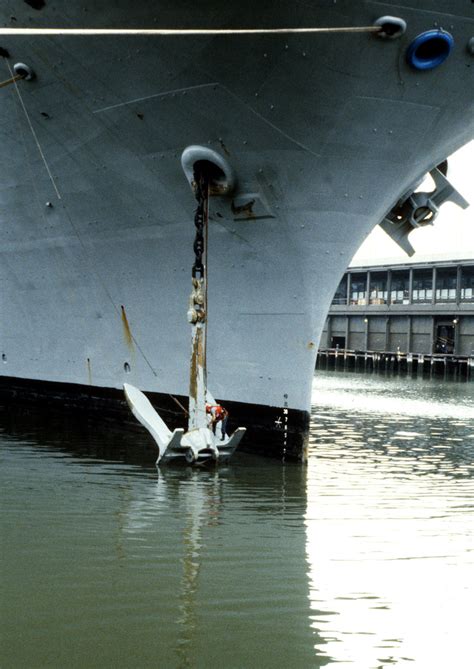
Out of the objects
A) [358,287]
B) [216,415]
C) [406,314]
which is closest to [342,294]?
[358,287]

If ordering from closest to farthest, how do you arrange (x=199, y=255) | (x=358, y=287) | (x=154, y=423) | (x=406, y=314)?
(x=199, y=255), (x=154, y=423), (x=406, y=314), (x=358, y=287)

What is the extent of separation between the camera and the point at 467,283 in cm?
5241

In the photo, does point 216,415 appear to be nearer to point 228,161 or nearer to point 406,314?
point 228,161

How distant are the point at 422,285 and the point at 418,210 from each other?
4524 centimetres

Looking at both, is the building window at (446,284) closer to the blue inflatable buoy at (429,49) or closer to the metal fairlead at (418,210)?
the metal fairlead at (418,210)

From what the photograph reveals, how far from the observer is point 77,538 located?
244 inches

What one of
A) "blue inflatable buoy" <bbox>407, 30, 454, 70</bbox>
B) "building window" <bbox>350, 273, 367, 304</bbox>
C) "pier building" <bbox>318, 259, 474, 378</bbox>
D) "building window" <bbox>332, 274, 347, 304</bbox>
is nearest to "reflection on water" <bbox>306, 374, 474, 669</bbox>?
"blue inflatable buoy" <bbox>407, 30, 454, 70</bbox>

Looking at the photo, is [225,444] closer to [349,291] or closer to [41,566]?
[41,566]

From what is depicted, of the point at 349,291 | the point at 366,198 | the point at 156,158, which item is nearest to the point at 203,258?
the point at 156,158

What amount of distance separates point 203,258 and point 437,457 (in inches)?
187

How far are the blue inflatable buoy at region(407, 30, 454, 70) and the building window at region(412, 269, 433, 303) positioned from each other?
46.6 meters

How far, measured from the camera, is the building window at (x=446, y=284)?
2074 inches

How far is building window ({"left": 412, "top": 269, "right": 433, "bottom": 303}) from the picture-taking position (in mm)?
54531

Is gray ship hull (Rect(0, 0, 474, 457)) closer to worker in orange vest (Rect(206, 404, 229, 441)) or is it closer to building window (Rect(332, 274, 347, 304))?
worker in orange vest (Rect(206, 404, 229, 441))
